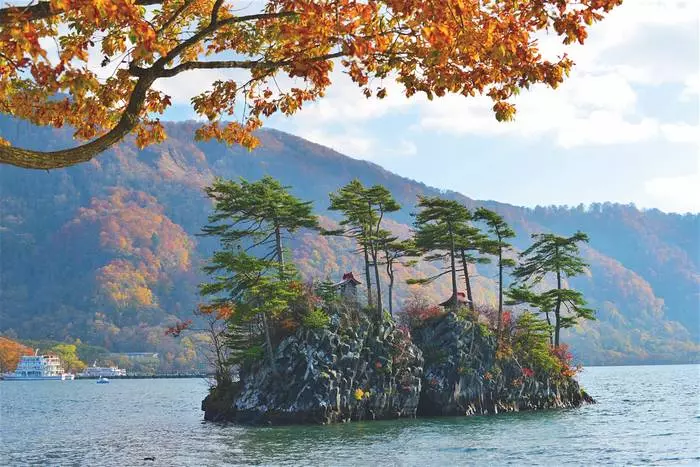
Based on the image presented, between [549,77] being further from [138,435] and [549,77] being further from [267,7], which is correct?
[138,435]

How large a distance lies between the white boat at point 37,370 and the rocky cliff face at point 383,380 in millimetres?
140306

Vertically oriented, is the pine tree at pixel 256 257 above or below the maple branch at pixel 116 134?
above

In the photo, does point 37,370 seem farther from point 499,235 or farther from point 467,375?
point 467,375

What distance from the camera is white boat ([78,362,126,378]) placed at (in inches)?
7475

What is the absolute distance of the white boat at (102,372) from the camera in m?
190

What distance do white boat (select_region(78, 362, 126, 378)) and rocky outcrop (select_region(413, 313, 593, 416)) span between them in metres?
152

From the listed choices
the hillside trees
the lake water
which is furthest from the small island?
the hillside trees

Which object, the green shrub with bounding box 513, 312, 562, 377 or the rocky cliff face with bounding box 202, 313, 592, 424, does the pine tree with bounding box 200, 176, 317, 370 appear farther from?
the green shrub with bounding box 513, 312, 562, 377

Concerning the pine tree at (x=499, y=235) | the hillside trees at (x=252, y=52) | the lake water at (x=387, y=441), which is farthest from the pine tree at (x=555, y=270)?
the hillside trees at (x=252, y=52)

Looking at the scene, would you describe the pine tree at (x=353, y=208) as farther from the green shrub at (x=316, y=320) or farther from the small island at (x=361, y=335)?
the green shrub at (x=316, y=320)

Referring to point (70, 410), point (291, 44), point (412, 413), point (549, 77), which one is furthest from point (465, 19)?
point (70, 410)

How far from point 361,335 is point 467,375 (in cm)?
909

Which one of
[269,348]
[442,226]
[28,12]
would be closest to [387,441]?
[269,348]

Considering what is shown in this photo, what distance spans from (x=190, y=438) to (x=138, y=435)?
488 cm
